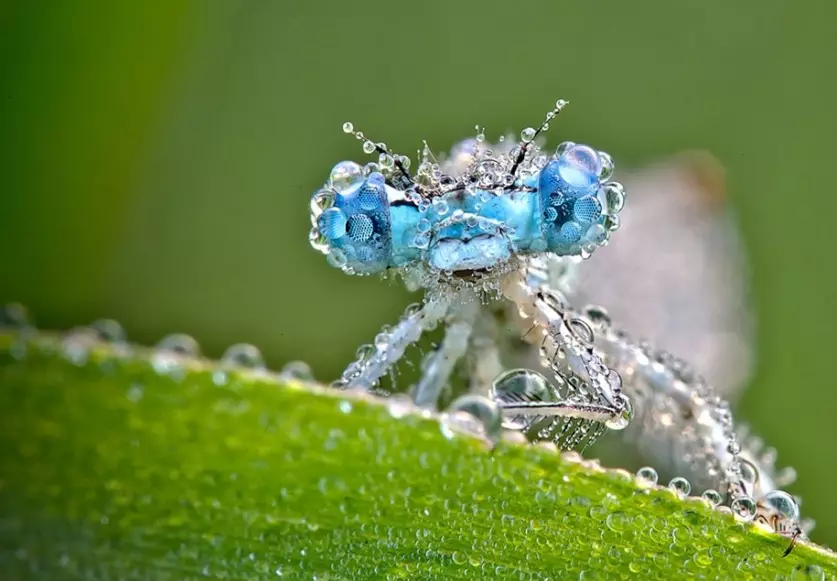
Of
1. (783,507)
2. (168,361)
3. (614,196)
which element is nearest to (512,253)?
(614,196)

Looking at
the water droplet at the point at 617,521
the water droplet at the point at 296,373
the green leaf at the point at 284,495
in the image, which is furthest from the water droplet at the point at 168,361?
the water droplet at the point at 617,521

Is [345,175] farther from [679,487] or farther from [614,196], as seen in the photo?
[679,487]

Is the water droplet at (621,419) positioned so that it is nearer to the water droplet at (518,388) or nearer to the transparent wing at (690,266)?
the water droplet at (518,388)

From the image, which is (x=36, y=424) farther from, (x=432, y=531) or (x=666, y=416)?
(x=666, y=416)

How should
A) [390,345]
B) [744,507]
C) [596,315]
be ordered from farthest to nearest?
[596,315] → [390,345] → [744,507]

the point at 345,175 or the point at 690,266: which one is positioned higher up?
the point at 690,266

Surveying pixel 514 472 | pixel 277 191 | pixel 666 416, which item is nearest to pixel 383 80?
pixel 277 191
